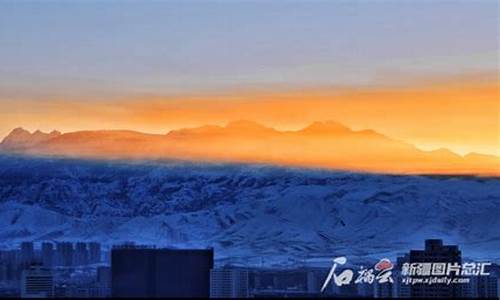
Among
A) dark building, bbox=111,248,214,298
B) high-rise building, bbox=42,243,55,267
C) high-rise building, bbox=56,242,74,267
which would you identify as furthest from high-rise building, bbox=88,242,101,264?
dark building, bbox=111,248,214,298

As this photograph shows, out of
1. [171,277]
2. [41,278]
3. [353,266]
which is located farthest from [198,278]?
[353,266]

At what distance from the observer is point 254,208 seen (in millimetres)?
66875

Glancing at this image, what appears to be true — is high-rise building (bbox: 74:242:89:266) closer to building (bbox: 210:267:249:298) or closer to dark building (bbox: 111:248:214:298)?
building (bbox: 210:267:249:298)

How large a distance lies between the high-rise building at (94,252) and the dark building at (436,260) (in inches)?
456

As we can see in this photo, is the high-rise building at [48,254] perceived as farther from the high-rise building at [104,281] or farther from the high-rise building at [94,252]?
the high-rise building at [104,281]

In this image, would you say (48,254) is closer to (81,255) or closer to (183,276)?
(81,255)

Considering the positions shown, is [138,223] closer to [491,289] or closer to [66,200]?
[66,200]

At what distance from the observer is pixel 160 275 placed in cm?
3278

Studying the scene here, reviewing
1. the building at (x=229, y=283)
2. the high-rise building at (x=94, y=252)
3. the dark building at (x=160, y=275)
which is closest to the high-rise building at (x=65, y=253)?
the high-rise building at (x=94, y=252)

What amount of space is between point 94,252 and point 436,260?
51.5ft

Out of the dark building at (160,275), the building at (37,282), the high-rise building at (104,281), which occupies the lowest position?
the building at (37,282)

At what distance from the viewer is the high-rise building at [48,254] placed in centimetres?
5569

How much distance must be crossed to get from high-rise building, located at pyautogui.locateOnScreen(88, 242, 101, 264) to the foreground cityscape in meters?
0.04

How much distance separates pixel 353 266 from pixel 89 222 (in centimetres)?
1305
